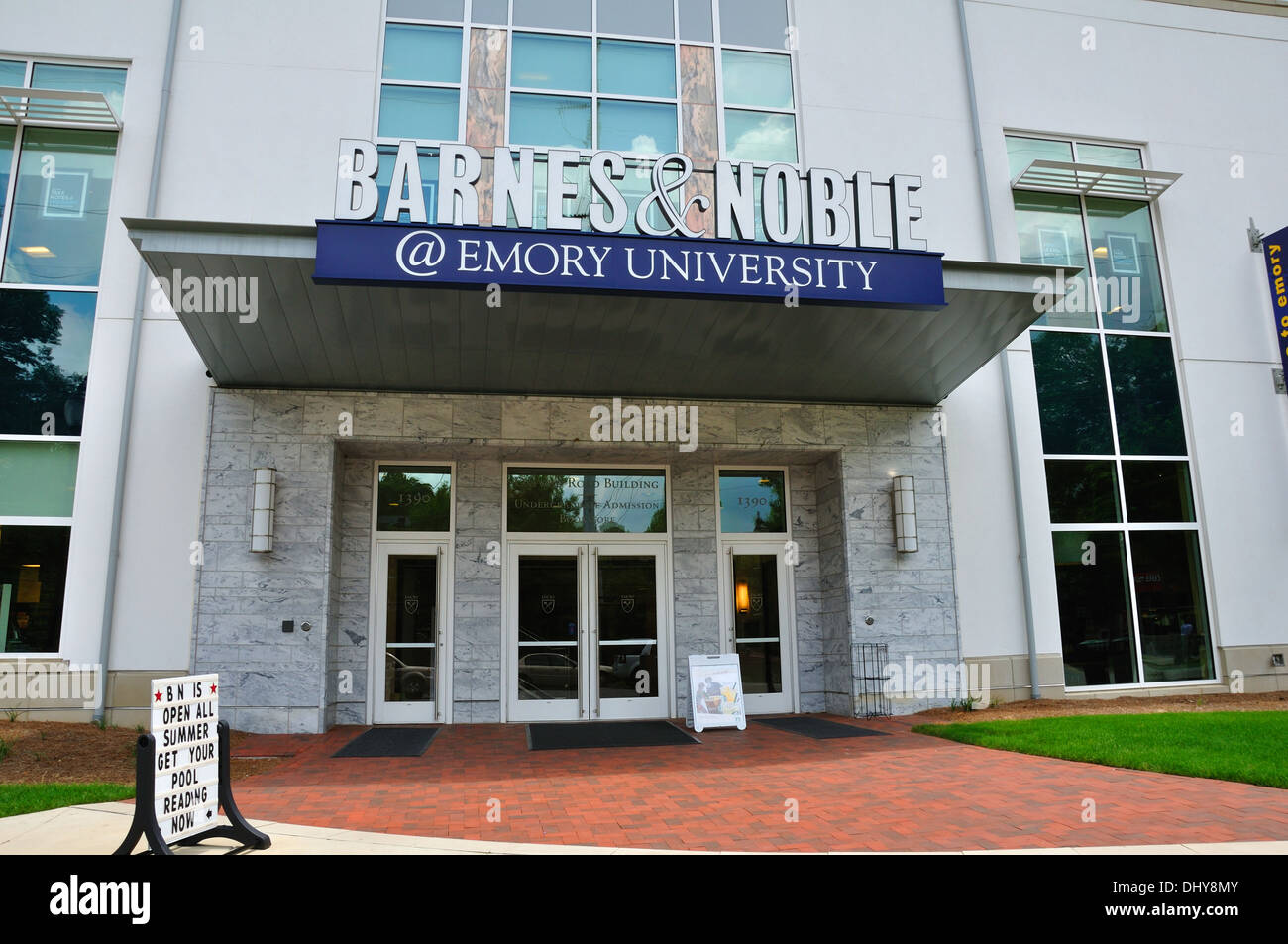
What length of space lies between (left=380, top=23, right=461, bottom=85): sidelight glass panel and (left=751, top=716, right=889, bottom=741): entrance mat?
9.75 metres

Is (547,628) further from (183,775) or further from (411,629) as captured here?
(183,775)

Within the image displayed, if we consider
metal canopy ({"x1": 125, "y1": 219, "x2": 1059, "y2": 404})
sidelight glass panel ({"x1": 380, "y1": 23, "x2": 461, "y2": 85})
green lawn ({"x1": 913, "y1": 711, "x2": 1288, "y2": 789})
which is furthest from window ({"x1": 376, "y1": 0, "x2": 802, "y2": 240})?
Answer: green lawn ({"x1": 913, "y1": 711, "x2": 1288, "y2": 789})

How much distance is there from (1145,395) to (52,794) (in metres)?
14.1

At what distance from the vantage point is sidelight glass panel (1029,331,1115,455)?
12.1m

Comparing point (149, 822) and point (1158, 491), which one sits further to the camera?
point (1158, 491)

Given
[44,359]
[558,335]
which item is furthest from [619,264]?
[44,359]

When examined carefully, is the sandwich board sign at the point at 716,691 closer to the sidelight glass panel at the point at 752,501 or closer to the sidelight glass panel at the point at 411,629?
the sidelight glass panel at the point at 752,501

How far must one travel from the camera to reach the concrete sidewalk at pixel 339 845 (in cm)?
454

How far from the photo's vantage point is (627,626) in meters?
11.2

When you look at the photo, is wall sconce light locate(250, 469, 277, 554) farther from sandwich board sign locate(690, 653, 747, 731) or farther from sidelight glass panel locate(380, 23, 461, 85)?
sidelight glass panel locate(380, 23, 461, 85)

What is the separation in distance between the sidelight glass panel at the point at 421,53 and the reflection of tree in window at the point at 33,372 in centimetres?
547

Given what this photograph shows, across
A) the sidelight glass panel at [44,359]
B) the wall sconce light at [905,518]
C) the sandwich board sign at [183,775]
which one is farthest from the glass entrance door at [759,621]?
the sidelight glass panel at [44,359]

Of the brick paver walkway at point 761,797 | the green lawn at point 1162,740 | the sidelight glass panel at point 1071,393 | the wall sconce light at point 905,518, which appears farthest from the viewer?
the sidelight glass panel at point 1071,393
